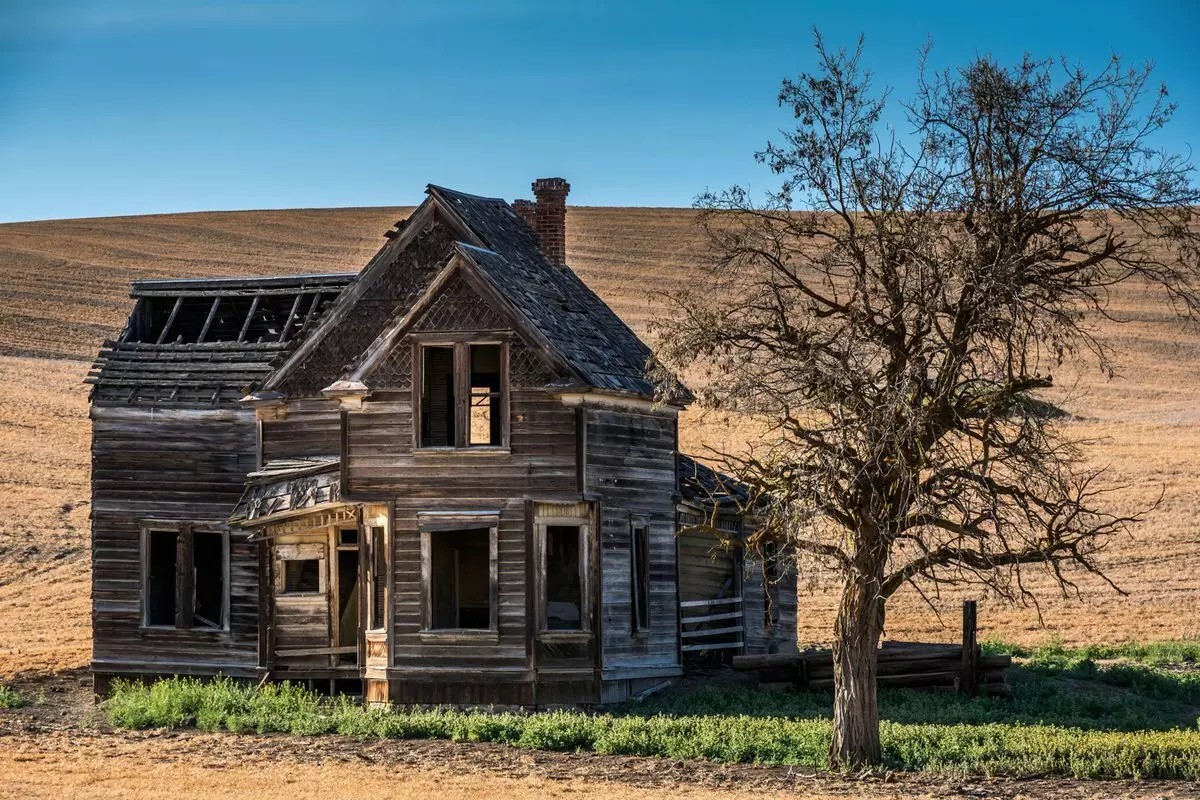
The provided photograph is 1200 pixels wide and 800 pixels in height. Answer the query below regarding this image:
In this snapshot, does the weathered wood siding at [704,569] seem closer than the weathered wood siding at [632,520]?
No

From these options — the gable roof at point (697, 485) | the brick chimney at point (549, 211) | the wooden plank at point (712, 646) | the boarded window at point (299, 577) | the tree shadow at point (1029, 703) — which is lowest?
the tree shadow at point (1029, 703)

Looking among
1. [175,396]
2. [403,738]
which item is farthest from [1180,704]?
[175,396]

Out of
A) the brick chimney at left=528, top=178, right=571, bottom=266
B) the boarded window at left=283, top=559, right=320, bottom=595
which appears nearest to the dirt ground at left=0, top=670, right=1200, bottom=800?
the boarded window at left=283, top=559, right=320, bottom=595

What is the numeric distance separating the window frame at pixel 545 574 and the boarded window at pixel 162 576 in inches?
314

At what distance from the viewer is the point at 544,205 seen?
2970cm

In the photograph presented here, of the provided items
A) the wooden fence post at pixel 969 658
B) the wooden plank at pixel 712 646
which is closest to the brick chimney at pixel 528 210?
the wooden plank at pixel 712 646

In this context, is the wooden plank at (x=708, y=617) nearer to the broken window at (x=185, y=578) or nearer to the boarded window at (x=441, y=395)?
the boarded window at (x=441, y=395)

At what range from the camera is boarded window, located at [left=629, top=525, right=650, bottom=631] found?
24312 mm

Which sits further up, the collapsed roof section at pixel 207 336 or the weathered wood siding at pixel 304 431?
the collapsed roof section at pixel 207 336

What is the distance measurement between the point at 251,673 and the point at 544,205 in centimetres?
1031

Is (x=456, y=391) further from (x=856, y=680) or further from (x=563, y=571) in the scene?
(x=856, y=680)

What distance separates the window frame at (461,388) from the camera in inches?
905

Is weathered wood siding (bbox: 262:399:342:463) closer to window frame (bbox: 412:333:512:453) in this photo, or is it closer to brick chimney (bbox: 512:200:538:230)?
window frame (bbox: 412:333:512:453)

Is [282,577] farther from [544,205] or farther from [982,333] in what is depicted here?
[982,333]
